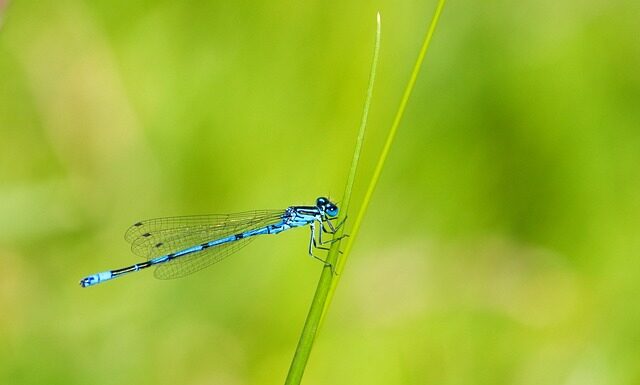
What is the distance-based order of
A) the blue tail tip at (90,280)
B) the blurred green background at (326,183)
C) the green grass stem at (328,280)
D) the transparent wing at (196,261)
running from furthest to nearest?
the transparent wing at (196,261) < the blurred green background at (326,183) < the blue tail tip at (90,280) < the green grass stem at (328,280)

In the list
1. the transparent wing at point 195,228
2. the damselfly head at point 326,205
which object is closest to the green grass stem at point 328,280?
the damselfly head at point 326,205

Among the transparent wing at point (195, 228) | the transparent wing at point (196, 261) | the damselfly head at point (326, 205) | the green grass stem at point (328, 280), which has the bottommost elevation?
the green grass stem at point (328, 280)

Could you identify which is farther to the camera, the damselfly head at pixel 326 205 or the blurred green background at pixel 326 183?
the damselfly head at pixel 326 205

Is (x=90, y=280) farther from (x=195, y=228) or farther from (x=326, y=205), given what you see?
(x=326, y=205)

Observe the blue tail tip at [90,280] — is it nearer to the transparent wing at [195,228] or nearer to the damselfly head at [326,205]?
the transparent wing at [195,228]

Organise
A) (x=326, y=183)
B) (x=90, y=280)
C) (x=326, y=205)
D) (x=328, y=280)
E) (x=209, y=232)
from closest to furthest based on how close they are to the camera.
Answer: (x=328, y=280) < (x=90, y=280) < (x=326, y=205) < (x=209, y=232) < (x=326, y=183)

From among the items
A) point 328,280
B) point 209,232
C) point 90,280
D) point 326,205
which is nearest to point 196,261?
point 209,232

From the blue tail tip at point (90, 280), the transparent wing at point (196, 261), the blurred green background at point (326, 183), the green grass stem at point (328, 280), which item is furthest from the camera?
the transparent wing at point (196, 261)

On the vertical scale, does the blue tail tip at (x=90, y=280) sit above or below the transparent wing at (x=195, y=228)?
below

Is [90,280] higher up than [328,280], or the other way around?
[90,280]

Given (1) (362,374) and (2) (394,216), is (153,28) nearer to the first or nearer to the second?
(2) (394,216)
